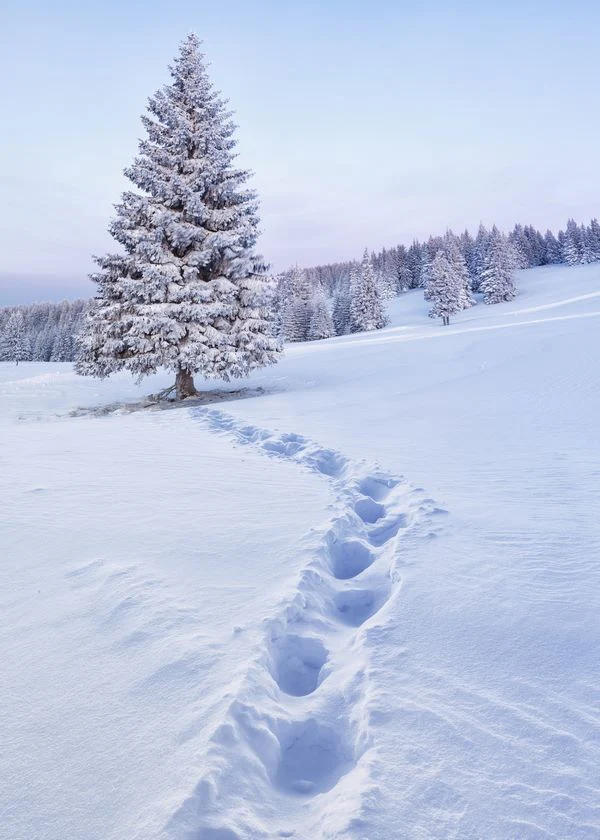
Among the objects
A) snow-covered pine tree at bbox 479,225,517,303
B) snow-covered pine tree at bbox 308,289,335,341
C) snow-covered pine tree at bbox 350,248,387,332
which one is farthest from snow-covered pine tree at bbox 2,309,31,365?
snow-covered pine tree at bbox 479,225,517,303

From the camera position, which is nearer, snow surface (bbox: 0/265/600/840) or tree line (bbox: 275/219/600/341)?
snow surface (bbox: 0/265/600/840)

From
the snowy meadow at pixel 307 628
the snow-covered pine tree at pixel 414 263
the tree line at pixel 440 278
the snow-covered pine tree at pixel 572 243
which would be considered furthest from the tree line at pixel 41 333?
the snow-covered pine tree at pixel 572 243

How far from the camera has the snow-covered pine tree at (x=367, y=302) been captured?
5412cm

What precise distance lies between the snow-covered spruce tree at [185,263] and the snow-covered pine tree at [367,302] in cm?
4155

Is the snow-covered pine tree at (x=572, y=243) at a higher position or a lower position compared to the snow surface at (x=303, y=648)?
higher

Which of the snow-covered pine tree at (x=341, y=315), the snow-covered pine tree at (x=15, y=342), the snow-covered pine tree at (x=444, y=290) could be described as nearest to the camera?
the snow-covered pine tree at (x=444, y=290)

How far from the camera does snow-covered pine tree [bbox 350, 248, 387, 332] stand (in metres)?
54.1

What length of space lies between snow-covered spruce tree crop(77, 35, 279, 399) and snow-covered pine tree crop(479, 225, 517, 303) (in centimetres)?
5124

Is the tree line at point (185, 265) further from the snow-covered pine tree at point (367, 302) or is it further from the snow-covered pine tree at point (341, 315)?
the snow-covered pine tree at point (341, 315)

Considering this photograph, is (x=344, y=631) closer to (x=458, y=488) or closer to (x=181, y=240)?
(x=458, y=488)

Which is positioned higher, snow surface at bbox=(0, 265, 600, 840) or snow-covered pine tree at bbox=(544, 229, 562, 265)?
snow-covered pine tree at bbox=(544, 229, 562, 265)

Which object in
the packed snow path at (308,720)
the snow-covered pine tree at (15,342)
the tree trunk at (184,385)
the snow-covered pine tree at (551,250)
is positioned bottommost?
the packed snow path at (308,720)

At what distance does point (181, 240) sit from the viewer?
12.8 metres

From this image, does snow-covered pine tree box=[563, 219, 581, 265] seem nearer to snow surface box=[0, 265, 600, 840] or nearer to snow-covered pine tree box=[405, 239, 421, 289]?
snow-covered pine tree box=[405, 239, 421, 289]
